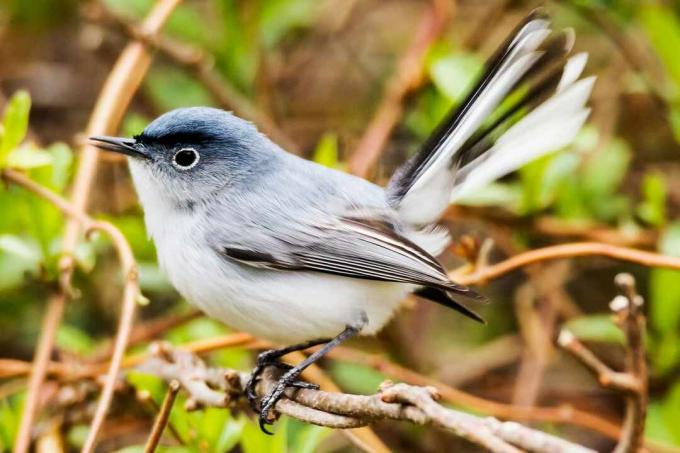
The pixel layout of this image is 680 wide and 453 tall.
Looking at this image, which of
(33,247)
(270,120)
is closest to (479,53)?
(270,120)

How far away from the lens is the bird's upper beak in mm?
2287

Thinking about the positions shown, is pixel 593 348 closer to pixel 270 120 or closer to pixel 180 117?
pixel 270 120

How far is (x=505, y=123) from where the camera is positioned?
2344 mm

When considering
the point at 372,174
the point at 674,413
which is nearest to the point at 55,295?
the point at 372,174

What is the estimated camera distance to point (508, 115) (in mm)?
2330

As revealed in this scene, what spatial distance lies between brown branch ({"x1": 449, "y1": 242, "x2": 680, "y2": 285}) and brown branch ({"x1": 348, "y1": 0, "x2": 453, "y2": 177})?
73 centimetres

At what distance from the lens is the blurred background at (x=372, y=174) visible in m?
2.67

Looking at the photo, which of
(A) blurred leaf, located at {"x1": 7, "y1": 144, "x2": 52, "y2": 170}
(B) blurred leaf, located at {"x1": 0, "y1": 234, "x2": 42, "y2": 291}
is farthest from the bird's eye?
(B) blurred leaf, located at {"x1": 0, "y1": 234, "x2": 42, "y2": 291}

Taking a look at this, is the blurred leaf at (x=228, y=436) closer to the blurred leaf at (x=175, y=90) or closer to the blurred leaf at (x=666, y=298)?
the blurred leaf at (x=666, y=298)

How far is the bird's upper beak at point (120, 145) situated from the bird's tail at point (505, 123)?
666 mm

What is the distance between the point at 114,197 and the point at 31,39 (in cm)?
84

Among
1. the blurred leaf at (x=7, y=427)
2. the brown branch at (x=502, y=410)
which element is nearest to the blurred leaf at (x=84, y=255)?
the blurred leaf at (x=7, y=427)

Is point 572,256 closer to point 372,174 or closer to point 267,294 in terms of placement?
point 267,294

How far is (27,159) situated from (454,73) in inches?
51.5
